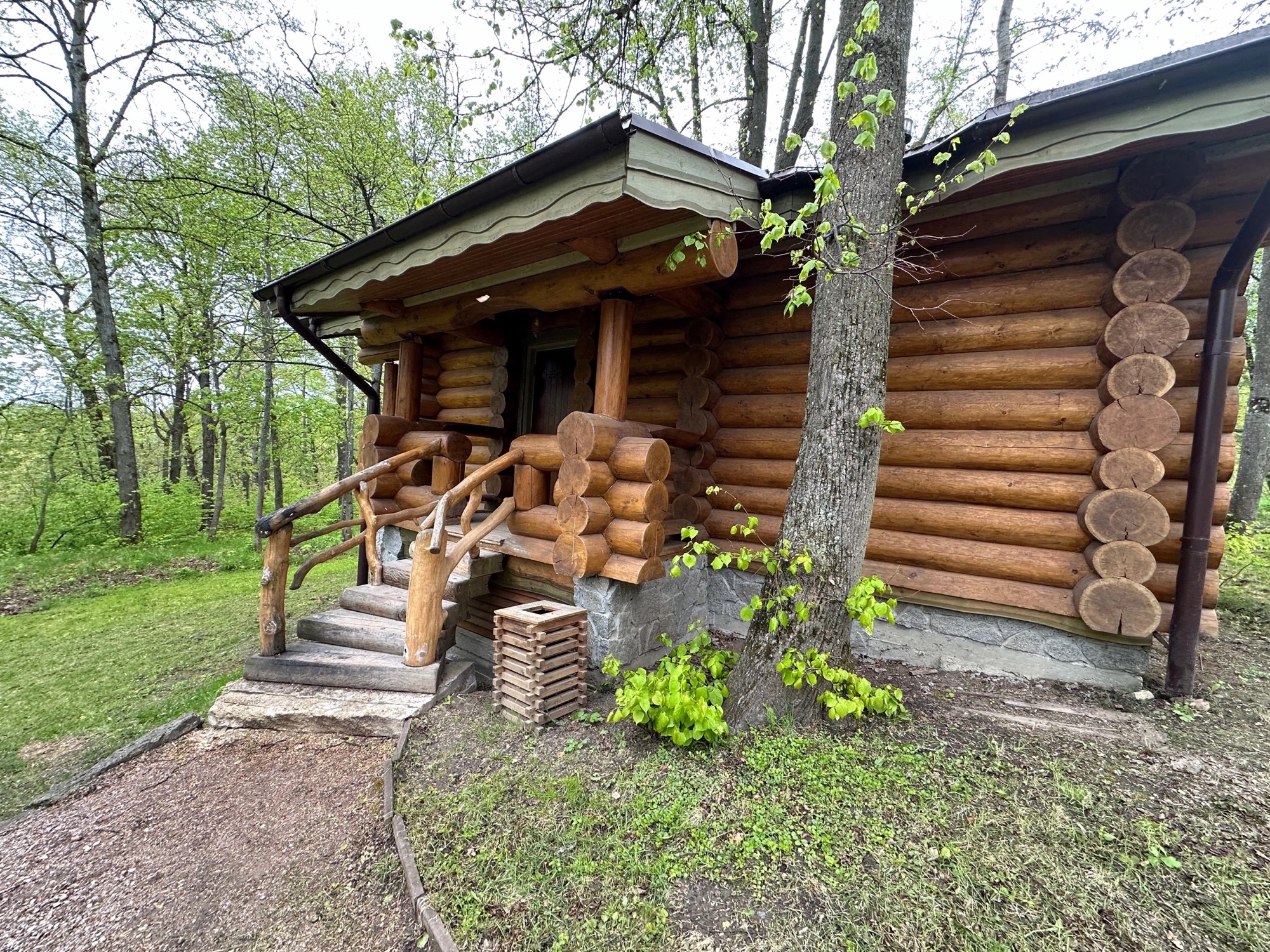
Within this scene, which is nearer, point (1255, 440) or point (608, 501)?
point (608, 501)

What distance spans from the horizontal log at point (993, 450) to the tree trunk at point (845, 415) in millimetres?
1425

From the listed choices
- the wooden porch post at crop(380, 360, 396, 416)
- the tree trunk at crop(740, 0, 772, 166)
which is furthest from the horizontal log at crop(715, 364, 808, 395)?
the wooden porch post at crop(380, 360, 396, 416)

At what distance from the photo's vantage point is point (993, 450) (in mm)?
3537

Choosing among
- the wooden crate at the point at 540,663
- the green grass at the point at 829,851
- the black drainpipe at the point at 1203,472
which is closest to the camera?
the green grass at the point at 829,851

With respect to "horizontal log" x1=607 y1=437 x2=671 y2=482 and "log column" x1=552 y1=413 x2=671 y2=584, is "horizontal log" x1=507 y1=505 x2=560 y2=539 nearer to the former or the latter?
"log column" x1=552 y1=413 x2=671 y2=584

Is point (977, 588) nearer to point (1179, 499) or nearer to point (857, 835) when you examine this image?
point (1179, 499)

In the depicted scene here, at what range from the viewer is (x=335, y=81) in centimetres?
956

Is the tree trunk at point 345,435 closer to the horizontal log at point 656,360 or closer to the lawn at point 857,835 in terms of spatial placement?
the horizontal log at point 656,360

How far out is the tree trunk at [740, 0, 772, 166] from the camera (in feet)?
24.4

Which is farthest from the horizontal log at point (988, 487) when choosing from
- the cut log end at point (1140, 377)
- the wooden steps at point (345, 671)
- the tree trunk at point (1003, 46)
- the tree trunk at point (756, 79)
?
the tree trunk at point (1003, 46)

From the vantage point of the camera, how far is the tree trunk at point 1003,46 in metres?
7.73

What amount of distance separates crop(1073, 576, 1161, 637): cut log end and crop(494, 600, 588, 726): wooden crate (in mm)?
3216

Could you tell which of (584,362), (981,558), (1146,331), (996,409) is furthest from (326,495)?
(1146,331)

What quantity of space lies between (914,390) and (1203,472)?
1.64 metres
